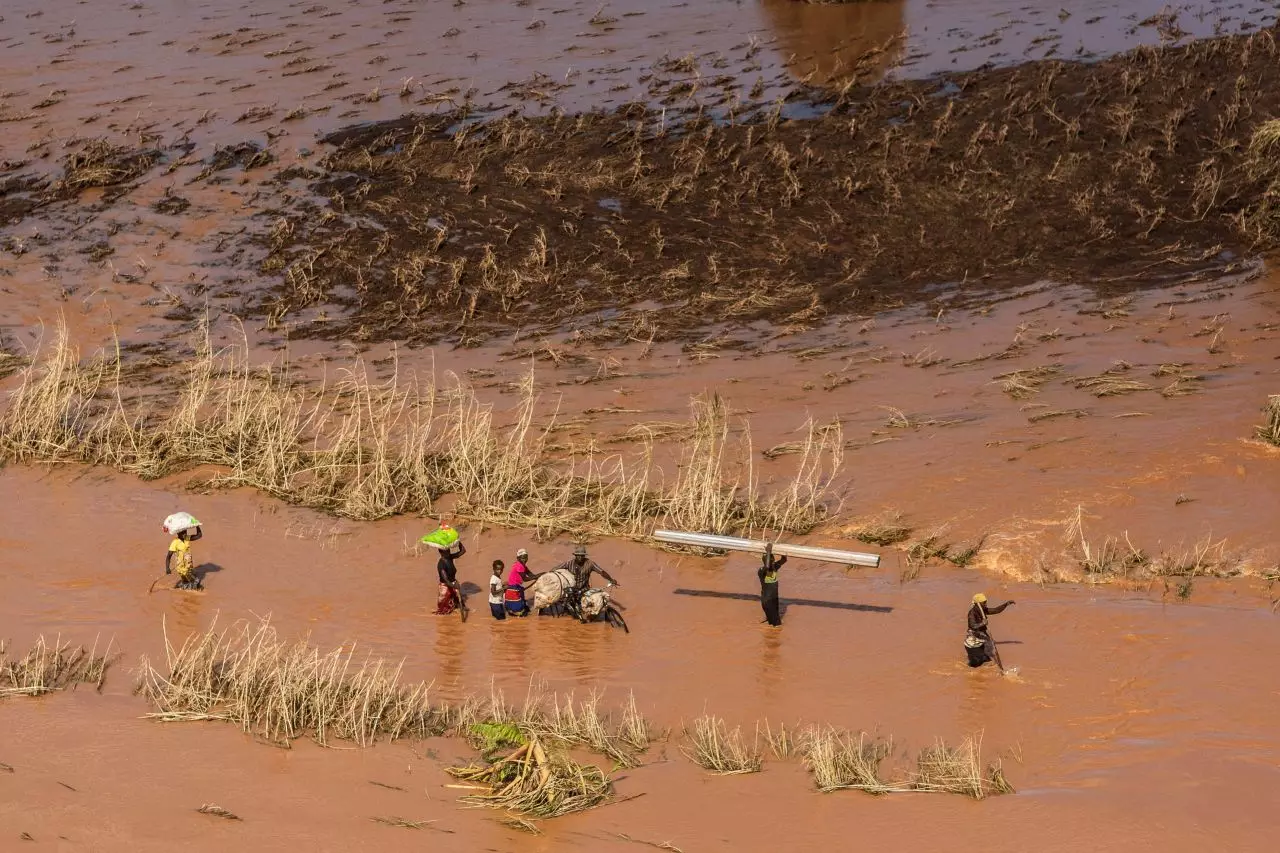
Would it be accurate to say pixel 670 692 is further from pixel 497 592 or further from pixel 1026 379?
pixel 1026 379

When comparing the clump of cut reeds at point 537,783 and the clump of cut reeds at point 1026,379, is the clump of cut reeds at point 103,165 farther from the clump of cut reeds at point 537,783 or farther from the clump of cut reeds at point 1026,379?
the clump of cut reeds at point 537,783

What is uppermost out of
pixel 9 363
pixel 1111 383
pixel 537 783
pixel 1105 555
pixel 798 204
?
pixel 798 204

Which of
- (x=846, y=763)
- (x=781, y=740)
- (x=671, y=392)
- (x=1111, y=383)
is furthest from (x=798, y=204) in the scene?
(x=846, y=763)

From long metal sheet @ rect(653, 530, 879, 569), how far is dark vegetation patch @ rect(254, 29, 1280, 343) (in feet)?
23.3

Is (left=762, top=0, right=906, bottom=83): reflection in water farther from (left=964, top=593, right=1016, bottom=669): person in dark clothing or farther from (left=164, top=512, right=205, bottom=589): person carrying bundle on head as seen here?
(left=964, top=593, right=1016, bottom=669): person in dark clothing

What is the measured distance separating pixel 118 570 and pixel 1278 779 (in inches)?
387

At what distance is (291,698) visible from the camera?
9797 mm

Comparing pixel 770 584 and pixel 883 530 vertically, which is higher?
pixel 883 530

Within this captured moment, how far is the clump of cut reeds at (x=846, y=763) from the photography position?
29.8 ft

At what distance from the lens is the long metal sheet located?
11.8 meters

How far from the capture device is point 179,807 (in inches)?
346

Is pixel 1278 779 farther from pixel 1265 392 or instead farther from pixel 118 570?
pixel 118 570

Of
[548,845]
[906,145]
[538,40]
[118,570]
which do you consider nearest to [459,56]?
[538,40]

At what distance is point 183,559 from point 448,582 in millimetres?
2438
